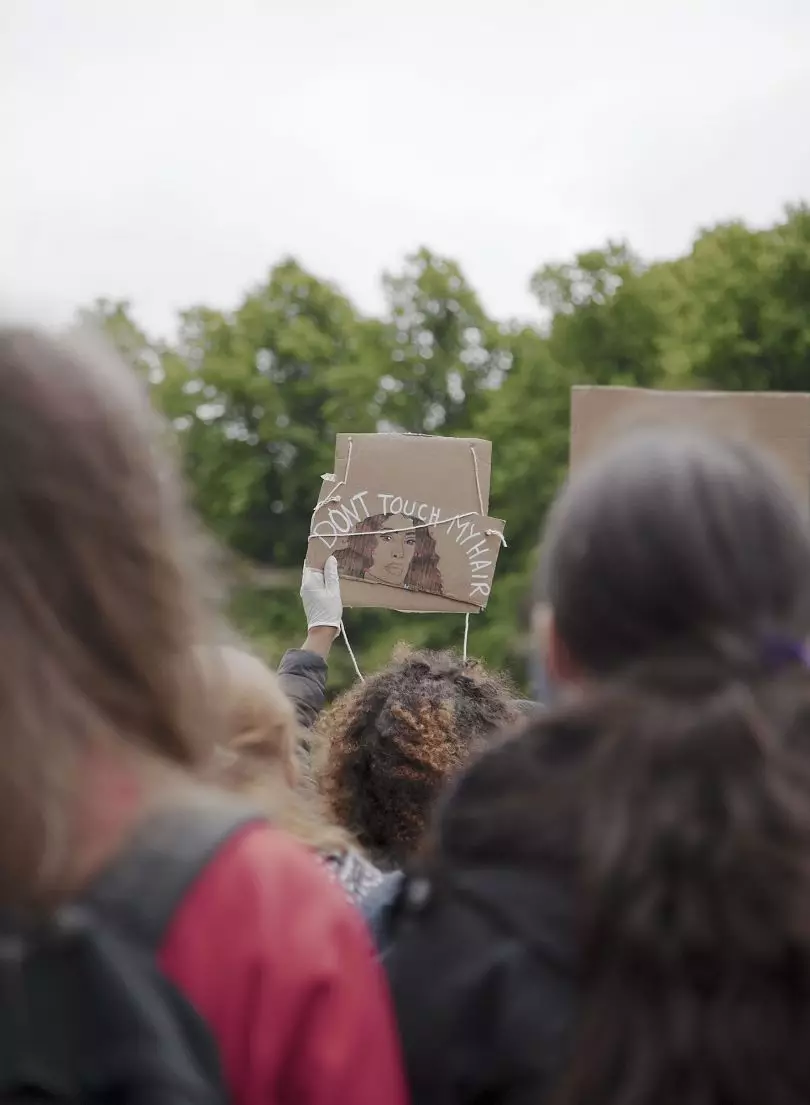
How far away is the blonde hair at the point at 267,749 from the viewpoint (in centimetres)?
183

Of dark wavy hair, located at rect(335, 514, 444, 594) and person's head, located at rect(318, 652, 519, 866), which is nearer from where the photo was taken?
person's head, located at rect(318, 652, 519, 866)

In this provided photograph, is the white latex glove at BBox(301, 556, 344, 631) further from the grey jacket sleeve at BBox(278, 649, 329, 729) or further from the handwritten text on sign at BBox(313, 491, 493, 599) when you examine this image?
the grey jacket sleeve at BBox(278, 649, 329, 729)

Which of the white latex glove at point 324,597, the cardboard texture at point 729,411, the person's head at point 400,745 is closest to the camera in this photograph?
the cardboard texture at point 729,411

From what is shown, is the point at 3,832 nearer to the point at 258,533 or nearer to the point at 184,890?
the point at 184,890

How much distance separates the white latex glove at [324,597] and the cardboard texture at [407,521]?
0.05 m

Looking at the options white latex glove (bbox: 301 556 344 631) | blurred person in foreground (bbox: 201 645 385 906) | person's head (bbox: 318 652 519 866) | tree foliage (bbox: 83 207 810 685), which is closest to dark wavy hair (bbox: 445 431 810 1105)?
blurred person in foreground (bbox: 201 645 385 906)

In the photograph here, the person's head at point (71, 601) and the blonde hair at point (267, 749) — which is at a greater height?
the person's head at point (71, 601)

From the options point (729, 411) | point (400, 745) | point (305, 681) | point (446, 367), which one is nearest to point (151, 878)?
point (729, 411)

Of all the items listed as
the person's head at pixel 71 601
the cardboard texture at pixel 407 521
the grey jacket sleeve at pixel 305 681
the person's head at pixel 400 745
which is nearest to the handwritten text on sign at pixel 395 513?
the cardboard texture at pixel 407 521

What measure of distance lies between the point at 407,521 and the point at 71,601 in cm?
230

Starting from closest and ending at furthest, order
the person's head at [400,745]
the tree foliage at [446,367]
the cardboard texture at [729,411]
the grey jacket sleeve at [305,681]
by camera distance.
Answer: the cardboard texture at [729,411] → the person's head at [400,745] → the grey jacket sleeve at [305,681] → the tree foliage at [446,367]

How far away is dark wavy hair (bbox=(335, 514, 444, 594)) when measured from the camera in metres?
3.38

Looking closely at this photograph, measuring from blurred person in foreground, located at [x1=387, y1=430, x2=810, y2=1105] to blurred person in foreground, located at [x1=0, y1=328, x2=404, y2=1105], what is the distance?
0.44 ft

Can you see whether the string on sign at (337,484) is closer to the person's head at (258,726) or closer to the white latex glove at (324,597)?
the white latex glove at (324,597)
